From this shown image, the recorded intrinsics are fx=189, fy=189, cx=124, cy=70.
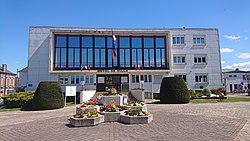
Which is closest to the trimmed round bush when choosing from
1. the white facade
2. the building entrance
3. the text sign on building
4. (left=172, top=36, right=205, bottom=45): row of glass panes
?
the white facade

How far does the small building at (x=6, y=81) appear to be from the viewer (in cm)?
5728

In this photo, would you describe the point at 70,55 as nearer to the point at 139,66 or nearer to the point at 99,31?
the point at 99,31

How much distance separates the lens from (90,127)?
8.89 meters

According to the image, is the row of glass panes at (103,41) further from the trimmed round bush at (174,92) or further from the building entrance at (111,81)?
the trimmed round bush at (174,92)

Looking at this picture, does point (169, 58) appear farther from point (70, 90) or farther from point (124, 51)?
point (70, 90)

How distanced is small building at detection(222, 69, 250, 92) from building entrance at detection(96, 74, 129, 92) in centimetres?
3713

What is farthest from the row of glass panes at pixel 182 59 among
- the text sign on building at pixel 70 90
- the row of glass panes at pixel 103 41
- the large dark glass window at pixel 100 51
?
the text sign on building at pixel 70 90

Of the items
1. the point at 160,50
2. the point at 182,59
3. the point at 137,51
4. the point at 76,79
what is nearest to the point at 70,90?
the point at 76,79

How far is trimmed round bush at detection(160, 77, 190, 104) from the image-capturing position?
20.1 meters

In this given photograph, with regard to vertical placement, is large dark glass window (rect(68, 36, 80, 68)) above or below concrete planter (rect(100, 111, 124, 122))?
above

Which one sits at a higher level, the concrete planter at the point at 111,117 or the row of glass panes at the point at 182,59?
the row of glass panes at the point at 182,59

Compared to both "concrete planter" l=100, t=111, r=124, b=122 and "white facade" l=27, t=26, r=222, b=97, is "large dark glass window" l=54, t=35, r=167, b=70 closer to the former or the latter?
"white facade" l=27, t=26, r=222, b=97

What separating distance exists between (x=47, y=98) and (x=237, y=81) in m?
59.0

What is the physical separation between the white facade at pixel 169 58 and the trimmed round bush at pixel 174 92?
9.01m
